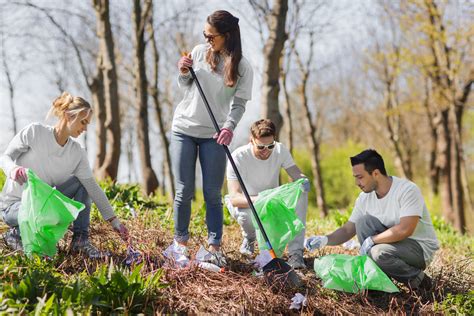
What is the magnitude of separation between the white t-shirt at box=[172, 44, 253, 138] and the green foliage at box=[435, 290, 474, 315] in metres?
1.97

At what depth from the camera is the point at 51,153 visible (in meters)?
3.71

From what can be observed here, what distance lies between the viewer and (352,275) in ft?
11.4

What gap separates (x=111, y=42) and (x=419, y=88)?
37.5 feet

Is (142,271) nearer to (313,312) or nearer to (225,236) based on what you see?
(313,312)

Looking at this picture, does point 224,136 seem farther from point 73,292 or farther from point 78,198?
point 73,292

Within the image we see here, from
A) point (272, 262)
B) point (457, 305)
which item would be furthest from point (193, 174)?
point (457, 305)

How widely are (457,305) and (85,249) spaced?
265 cm

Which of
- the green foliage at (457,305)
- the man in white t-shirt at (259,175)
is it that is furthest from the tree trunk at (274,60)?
the green foliage at (457,305)

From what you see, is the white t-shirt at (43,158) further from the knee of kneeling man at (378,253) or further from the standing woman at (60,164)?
the knee of kneeling man at (378,253)

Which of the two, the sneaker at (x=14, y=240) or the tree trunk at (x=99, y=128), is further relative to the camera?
the tree trunk at (x=99, y=128)

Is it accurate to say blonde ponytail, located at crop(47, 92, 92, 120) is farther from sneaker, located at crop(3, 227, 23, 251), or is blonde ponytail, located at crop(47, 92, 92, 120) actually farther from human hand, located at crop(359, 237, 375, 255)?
human hand, located at crop(359, 237, 375, 255)

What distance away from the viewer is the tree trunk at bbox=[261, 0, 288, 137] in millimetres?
6848

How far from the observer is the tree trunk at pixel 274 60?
22.5 ft

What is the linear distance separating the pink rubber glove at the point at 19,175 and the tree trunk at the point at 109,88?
17.8 feet
